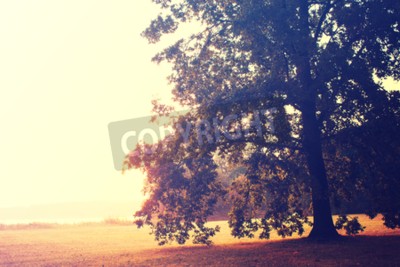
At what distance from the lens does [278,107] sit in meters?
18.3

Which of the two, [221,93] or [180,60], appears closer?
[221,93]

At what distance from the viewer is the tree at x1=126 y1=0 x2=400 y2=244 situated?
717 inches

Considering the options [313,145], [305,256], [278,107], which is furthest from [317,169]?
[305,256]

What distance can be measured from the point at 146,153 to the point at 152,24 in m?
6.67

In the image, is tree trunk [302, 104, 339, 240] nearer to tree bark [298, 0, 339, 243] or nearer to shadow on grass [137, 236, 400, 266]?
tree bark [298, 0, 339, 243]

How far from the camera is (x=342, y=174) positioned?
21734 millimetres

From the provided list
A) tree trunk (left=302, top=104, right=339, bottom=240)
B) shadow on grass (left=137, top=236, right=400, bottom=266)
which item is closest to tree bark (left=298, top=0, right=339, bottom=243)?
tree trunk (left=302, top=104, right=339, bottom=240)

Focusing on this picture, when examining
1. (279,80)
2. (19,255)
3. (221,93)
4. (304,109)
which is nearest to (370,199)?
(304,109)

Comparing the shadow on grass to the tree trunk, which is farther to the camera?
the tree trunk

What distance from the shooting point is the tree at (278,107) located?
59.8ft

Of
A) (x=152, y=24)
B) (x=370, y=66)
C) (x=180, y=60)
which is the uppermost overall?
(x=152, y=24)

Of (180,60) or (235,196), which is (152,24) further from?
(235,196)

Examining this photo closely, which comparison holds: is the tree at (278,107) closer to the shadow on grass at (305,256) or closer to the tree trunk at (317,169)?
the tree trunk at (317,169)

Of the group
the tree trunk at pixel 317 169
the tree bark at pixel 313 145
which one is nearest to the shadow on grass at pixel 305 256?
the tree trunk at pixel 317 169
